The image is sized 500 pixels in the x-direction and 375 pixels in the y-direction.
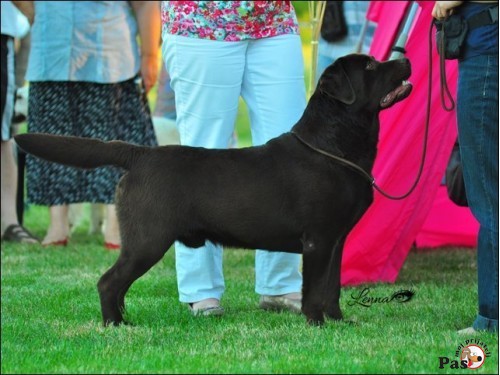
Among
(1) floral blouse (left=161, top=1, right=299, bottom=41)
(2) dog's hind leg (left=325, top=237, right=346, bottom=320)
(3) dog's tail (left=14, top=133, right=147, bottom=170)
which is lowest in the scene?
(2) dog's hind leg (left=325, top=237, right=346, bottom=320)

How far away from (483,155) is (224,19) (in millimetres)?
1480

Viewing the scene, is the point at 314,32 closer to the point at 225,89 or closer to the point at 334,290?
the point at 225,89

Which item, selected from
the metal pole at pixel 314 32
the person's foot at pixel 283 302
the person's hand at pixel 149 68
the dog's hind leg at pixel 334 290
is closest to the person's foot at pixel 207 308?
the person's foot at pixel 283 302

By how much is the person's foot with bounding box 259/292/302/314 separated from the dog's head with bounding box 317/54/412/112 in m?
1.17

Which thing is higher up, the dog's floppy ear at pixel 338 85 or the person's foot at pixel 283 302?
the dog's floppy ear at pixel 338 85

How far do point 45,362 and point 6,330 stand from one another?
870mm

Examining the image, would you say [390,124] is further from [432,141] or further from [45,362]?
[45,362]

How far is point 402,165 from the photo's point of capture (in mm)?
5863

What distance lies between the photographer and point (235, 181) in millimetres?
4305

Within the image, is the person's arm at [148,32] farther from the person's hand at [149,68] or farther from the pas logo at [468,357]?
the pas logo at [468,357]

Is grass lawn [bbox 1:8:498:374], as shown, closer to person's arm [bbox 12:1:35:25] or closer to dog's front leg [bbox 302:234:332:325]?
dog's front leg [bbox 302:234:332:325]

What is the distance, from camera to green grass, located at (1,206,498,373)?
3.54 metres

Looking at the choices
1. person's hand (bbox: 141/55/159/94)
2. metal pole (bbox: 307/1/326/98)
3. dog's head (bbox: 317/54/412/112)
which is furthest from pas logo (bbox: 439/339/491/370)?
person's hand (bbox: 141/55/159/94)

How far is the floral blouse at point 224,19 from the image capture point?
4734mm
